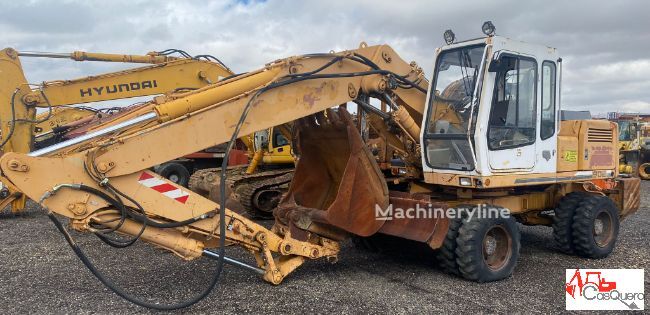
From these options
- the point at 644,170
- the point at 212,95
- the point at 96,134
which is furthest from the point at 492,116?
the point at 644,170

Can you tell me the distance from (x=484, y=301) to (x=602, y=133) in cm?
348

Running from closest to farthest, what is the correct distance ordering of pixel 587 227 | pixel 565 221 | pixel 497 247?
pixel 497 247 → pixel 587 227 → pixel 565 221

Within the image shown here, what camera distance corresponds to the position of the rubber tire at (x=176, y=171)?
46.1 feet

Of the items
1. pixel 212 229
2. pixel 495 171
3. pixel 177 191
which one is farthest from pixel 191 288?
pixel 495 171

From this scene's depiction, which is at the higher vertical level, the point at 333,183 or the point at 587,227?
the point at 333,183

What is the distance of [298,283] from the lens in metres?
5.47

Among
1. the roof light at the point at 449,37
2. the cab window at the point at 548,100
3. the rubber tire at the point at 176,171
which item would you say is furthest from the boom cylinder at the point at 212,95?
the rubber tire at the point at 176,171

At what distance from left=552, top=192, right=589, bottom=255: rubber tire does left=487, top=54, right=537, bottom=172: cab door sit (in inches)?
→ 48.0

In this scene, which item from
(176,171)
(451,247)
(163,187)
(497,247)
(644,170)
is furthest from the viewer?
(644,170)

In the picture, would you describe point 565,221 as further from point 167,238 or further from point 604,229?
point 167,238

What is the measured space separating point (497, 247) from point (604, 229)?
2134mm

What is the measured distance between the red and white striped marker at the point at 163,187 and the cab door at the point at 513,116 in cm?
319

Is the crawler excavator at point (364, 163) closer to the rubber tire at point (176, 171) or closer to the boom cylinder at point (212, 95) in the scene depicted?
the boom cylinder at point (212, 95)

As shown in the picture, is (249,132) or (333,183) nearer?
(249,132)
